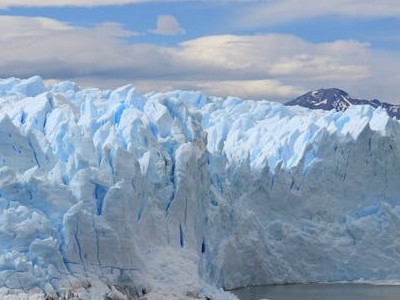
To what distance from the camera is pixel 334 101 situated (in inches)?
2630

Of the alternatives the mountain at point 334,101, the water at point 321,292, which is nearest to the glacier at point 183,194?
the water at point 321,292

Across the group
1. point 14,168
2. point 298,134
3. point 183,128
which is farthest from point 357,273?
point 14,168

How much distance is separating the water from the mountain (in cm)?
3275

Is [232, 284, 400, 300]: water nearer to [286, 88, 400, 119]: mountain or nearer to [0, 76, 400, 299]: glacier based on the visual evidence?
[0, 76, 400, 299]: glacier

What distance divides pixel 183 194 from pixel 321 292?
5.10 m

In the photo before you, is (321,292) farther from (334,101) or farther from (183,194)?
(334,101)

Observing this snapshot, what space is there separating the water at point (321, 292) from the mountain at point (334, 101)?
3275cm

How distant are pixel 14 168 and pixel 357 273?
37.0 ft

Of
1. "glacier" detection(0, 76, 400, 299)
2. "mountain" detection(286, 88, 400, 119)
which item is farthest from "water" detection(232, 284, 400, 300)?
"mountain" detection(286, 88, 400, 119)

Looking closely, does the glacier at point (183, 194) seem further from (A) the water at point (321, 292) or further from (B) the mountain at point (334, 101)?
(B) the mountain at point (334, 101)

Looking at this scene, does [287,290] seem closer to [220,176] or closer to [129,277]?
[220,176]

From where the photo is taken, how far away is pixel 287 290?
26.3 meters

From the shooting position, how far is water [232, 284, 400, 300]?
24859mm

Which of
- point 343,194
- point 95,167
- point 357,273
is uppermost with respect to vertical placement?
point 95,167
